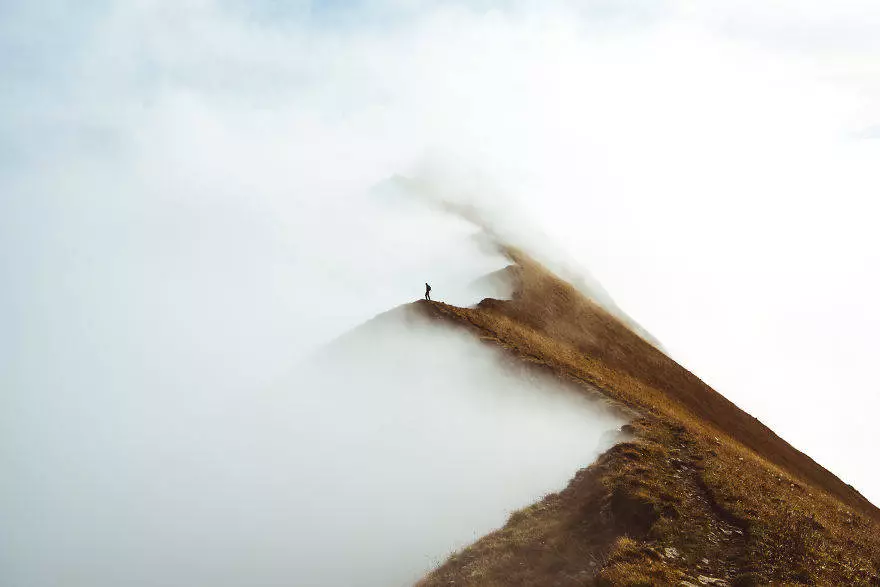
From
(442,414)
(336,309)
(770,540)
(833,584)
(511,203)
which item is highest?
(511,203)

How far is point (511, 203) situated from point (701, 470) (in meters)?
106

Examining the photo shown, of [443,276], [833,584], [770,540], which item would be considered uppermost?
[443,276]

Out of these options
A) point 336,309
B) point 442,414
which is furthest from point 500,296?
point 336,309

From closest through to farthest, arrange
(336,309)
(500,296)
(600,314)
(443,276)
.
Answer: (500,296) < (600,314) < (443,276) < (336,309)

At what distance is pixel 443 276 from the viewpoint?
251 feet

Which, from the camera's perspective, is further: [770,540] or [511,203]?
[511,203]

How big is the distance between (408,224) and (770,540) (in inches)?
3734

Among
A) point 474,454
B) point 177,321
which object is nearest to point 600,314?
point 474,454

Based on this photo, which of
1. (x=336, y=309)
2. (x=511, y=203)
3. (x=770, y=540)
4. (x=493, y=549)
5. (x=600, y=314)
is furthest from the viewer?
(x=511, y=203)

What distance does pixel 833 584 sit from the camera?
49.9 feet

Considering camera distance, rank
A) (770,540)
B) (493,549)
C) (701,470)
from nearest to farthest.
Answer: (770,540) < (493,549) < (701,470)

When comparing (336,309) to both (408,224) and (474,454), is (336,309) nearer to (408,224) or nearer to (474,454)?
(408,224)

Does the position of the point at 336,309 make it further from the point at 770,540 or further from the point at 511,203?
the point at 770,540

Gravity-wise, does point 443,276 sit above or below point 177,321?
below
